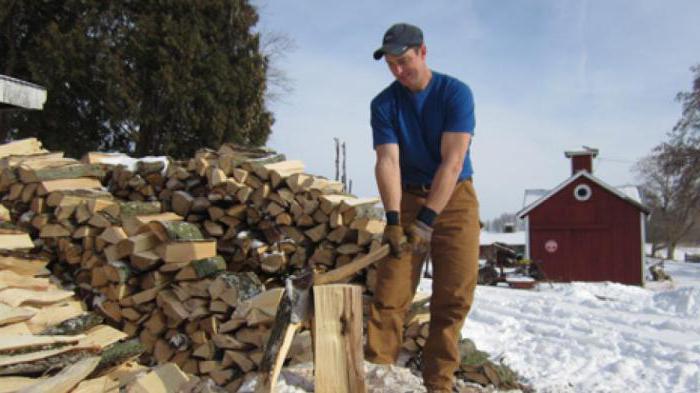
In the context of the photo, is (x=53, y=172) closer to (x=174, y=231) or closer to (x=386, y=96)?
(x=174, y=231)

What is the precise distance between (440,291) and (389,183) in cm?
62

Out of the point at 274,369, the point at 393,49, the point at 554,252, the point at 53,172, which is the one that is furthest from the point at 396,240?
the point at 554,252

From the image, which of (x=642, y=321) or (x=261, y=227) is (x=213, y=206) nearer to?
(x=261, y=227)

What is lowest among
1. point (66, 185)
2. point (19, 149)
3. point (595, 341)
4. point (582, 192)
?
point (595, 341)

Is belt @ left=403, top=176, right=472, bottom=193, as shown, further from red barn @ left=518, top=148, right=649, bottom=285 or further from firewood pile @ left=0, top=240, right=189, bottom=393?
red barn @ left=518, top=148, right=649, bottom=285

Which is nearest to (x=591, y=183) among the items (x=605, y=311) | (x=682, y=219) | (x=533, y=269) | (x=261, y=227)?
(x=533, y=269)

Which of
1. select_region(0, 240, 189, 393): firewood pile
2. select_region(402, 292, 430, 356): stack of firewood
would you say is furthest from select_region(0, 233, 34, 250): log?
select_region(402, 292, 430, 356): stack of firewood

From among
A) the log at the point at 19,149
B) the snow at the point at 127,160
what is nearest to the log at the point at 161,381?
the snow at the point at 127,160

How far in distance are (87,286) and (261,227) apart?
1759 millimetres

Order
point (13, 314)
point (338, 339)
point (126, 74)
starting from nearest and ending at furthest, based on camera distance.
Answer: point (338, 339) < point (13, 314) < point (126, 74)

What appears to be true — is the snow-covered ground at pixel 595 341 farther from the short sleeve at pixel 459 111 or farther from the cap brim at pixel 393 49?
the cap brim at pixel 393 49

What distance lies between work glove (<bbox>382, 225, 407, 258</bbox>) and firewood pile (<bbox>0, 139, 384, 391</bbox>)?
1.55 m

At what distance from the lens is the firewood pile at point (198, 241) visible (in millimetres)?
4309

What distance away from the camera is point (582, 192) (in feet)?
56.4
